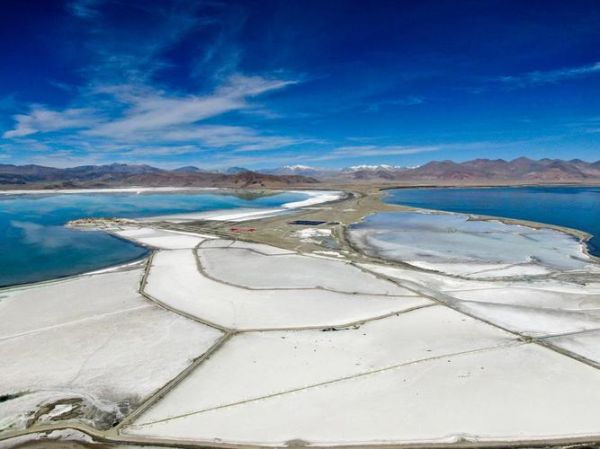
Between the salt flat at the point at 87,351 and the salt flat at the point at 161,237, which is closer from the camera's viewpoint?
the salt flat at the point at 87,351

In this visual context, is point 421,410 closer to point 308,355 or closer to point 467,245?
point 308,355

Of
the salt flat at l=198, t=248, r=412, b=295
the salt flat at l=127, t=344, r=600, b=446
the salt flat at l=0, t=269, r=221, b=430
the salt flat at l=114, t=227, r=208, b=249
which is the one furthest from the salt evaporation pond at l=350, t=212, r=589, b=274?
the salt flat at l=0, t=269, r=221, b=430

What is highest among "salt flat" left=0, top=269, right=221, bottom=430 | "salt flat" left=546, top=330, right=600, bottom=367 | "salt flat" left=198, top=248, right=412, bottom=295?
"salt flat" left=198, top=248, right=412, bottom=295

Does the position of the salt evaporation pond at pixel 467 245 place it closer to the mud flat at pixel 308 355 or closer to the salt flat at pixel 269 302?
the mud flat at pixel 308 355

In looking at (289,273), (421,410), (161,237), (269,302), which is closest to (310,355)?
(421,410)

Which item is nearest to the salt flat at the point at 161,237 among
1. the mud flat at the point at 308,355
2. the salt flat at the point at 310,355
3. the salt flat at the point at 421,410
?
the mud flat at the point at 308,355

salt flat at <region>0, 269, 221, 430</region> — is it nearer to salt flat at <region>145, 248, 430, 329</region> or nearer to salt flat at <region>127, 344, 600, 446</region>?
salt flat at <region>145, 248, 430, 329</region>

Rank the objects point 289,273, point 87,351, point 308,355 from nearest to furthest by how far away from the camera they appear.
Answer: point 308,355 < point 87,351 < point 289,273

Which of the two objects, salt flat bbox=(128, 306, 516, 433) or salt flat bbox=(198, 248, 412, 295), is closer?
salt flat bbox=(128, 306, 516, 433)
